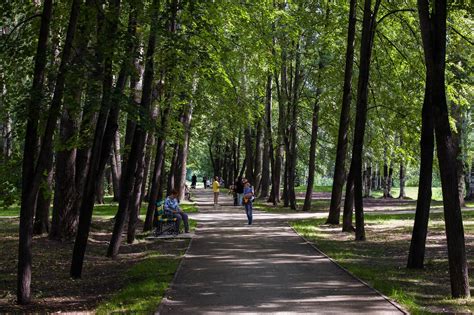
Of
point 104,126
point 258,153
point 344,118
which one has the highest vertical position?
point 258,153

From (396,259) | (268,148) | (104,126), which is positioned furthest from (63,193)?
(268,148)

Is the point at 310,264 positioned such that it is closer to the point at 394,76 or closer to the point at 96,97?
the point at 96,97

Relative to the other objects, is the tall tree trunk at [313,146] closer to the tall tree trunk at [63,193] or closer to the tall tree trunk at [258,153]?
the tall tree trunk at [258,153]

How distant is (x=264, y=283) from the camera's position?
10.1 meters

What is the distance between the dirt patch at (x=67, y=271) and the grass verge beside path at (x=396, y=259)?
13.5 ft

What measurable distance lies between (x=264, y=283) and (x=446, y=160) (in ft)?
11.3

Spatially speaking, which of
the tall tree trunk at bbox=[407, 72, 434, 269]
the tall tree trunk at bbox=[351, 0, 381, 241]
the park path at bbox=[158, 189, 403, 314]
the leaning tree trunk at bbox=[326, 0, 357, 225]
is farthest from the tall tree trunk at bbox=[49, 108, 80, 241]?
→ the leaning tree trunk at bbox=[326, 0, 357, 225]

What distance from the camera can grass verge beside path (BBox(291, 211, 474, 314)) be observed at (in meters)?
8.87

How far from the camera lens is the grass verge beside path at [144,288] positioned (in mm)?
8279

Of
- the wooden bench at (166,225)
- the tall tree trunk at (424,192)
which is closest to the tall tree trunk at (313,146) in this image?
the wooden bench at (166,225)

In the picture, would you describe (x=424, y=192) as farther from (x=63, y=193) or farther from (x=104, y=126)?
(x=63, y=193)

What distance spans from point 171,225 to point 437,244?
297 inches

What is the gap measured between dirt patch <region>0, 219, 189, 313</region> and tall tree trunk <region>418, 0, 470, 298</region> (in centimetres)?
526

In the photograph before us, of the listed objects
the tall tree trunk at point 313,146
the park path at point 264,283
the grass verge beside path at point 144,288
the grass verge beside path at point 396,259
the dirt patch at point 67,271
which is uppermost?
the tall tree trunk at point 313,146
